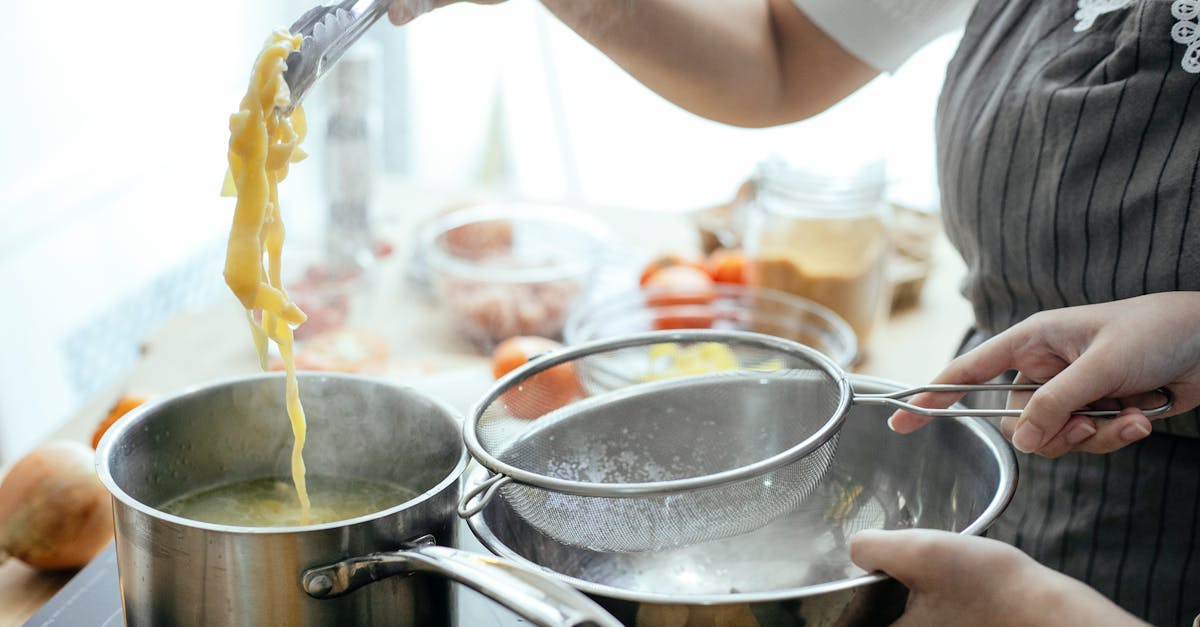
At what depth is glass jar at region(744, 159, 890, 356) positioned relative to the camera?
1.51m

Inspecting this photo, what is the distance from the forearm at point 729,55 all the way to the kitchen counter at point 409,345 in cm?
45

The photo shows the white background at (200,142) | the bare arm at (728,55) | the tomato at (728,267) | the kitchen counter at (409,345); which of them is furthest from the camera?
the white background at (200,142)

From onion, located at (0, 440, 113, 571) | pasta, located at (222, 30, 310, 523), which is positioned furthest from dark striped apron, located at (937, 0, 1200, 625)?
onion, located at (0, 440, 113, 571)

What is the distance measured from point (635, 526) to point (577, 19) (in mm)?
473

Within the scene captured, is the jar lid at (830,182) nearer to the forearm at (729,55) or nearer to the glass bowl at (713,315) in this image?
the glass bowl at (713,315)

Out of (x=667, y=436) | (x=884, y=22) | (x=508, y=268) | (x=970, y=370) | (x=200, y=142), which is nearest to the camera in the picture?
(x=970, y=370)

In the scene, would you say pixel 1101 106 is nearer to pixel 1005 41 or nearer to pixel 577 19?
pixel 1005 41

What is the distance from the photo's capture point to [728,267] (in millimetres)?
1686

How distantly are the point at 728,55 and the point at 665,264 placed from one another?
0.62 metres

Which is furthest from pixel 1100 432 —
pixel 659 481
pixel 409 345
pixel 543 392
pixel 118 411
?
pixel 409 345

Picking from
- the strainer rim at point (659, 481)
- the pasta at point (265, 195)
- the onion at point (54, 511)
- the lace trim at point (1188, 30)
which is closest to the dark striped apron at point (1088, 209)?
the lace trim at point (1188, 30)

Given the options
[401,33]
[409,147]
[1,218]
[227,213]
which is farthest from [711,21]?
[409,147]

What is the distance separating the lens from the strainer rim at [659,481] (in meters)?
0.70

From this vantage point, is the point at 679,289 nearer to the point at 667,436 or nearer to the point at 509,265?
the point at 509,265
